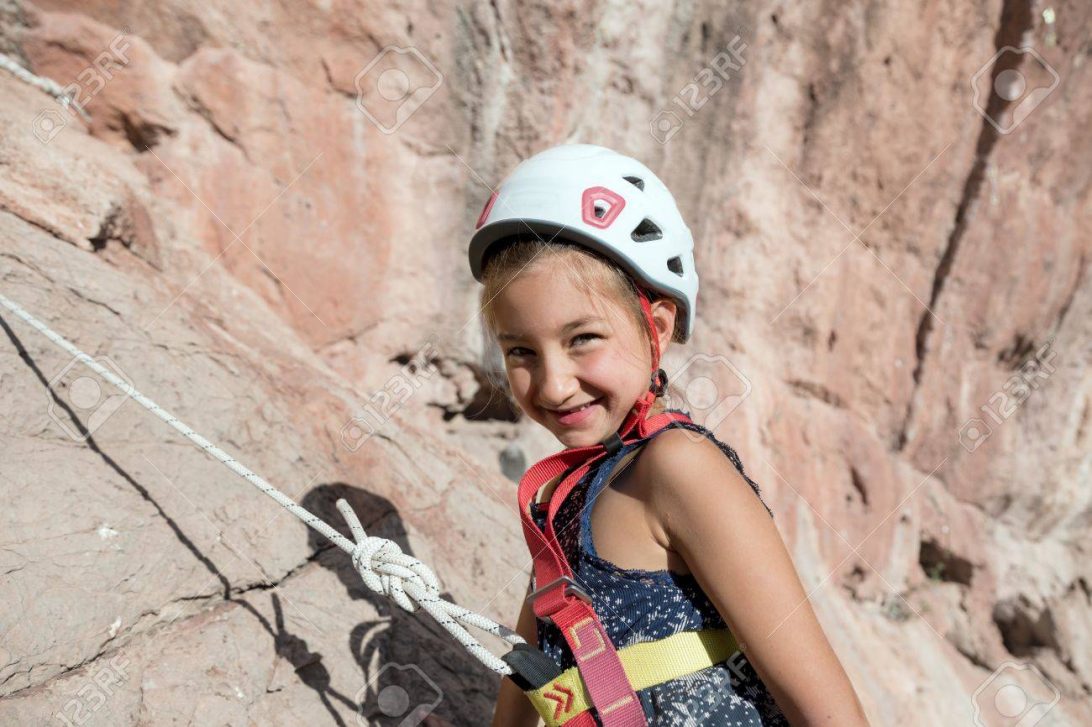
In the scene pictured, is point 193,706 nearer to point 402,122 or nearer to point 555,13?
point 402,122

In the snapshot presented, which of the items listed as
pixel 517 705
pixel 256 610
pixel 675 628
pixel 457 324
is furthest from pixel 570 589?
pixel 457 324

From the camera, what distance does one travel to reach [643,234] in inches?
75.8

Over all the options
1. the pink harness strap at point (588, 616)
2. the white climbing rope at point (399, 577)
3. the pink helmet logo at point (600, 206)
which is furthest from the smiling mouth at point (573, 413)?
the white climbing rope at point (399, 577)

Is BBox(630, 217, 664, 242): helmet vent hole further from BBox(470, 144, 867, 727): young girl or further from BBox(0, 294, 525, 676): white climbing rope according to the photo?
BBox(0, 294, 525, 676): white climbing rope

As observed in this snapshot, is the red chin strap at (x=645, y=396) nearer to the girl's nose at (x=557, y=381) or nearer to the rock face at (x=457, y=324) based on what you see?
the girl's nose at (x=557, y=381)

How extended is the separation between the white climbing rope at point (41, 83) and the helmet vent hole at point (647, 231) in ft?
9.93

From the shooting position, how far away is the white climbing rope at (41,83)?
3.39 metres

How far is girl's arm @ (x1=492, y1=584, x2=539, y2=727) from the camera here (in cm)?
208

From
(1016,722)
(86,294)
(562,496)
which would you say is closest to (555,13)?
(86,294)

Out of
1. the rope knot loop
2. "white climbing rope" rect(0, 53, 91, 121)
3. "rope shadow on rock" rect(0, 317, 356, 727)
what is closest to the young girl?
the rope knot loop

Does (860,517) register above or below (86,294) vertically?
above

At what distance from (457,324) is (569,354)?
3200 mm

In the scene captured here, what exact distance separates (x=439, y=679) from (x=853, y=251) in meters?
5.22

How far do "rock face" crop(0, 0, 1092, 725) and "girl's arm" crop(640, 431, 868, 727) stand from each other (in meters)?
1.12
